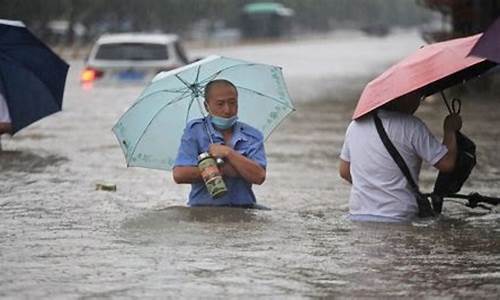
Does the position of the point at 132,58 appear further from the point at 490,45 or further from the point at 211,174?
the point at 490,45

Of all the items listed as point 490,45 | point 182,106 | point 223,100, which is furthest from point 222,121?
point 490,45

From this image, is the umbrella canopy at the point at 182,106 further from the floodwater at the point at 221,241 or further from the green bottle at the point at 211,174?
the green bottle at the point at 211,174

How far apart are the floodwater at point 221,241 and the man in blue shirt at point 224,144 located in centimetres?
33

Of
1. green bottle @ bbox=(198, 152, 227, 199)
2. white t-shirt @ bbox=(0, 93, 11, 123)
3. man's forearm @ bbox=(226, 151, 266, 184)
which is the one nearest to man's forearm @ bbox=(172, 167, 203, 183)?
green bottle @ bbox=(198, 152, 227, 199)

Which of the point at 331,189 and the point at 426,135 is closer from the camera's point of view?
the point at 426,135

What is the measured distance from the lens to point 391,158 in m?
8.62

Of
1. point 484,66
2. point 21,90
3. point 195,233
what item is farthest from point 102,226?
point 21,90

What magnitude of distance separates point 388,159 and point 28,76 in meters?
4.84

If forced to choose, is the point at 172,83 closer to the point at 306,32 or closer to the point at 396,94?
the point at 396,94

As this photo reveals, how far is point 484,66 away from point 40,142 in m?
8.79

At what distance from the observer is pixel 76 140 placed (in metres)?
17.1

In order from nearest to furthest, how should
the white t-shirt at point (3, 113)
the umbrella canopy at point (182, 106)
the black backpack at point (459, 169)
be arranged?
the black backpack at point (459, 169) < the umbrella canopy at point (182, 106) < the white t-shirt at point (3, 113)

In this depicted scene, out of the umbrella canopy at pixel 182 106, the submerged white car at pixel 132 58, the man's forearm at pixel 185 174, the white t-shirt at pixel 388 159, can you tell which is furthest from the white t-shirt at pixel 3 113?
the submerged white car at pixel 132 58

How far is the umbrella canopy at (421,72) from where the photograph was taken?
8.42m
